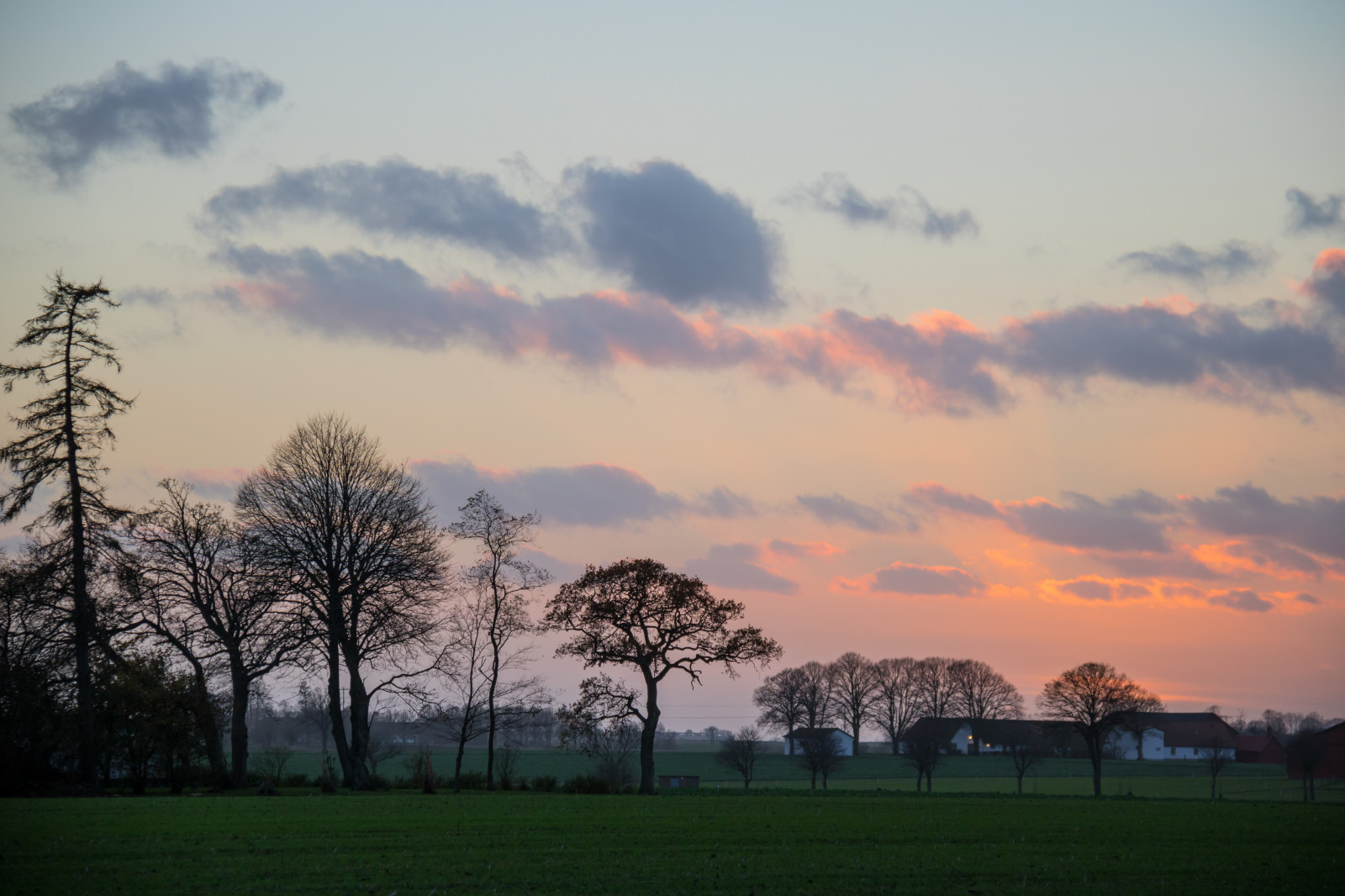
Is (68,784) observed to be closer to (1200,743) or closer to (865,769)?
(865,769)

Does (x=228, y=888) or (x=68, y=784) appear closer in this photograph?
(x=228, y=888)

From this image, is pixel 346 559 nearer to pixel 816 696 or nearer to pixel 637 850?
pixel 637 850

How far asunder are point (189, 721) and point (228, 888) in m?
30.3

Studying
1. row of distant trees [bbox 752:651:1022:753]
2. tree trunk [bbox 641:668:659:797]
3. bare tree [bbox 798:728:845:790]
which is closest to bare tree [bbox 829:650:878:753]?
row of distant trees [bbox 752:651:1022:753]

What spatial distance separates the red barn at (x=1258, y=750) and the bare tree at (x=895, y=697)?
48.8m

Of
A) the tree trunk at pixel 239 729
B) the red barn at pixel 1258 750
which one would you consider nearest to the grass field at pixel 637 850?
the tree trunk at pixel 239 729

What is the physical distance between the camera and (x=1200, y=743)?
5920 inches

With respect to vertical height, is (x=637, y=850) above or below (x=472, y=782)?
above

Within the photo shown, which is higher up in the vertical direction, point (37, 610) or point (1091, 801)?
point (37, 610)

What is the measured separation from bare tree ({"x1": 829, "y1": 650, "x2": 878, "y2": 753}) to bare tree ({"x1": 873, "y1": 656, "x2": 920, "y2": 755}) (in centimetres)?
96

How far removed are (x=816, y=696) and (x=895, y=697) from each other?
552 inches

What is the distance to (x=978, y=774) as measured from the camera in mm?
103188

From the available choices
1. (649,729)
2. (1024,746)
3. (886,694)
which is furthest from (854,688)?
(649,729)

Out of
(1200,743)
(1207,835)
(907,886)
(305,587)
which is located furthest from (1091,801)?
(1200,743)
